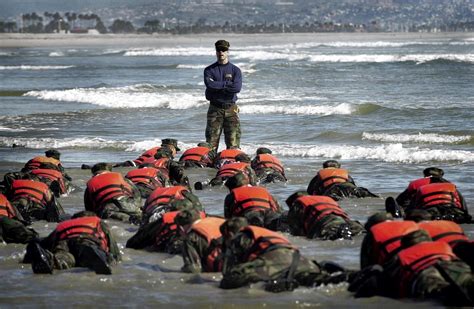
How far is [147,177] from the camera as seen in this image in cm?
1625

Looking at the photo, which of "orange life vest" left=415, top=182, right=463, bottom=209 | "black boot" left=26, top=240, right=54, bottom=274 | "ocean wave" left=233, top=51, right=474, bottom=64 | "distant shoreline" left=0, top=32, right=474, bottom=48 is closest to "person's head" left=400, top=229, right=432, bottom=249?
"black boot" left=26, top=240, right=54, bottom=274

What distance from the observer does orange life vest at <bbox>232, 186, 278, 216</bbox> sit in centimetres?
1331

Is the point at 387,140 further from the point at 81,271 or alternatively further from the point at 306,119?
the point at 81,271

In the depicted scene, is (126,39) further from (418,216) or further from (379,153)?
(418,216)

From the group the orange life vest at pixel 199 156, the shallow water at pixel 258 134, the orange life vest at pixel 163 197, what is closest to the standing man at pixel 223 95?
the orange life vest at pixel 199 156

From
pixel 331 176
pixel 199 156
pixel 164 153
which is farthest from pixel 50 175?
pixel 331 176

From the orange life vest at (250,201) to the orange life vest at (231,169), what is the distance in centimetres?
338

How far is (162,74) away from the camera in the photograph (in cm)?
6494

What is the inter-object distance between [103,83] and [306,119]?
25547 millimetres

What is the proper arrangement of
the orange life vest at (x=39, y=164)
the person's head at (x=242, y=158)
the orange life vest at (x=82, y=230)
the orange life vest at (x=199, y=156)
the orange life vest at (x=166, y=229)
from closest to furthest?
the orange life vest at (x=82, y=230) → the orange life vest at (x=166, y=229) → the orange life vest at (x=39, y=164) → the person's head at (x=242, y=158) → the orange life vest at (x=199, y=156)

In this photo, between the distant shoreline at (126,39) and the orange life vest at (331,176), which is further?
the distant shoreline at (126,39)

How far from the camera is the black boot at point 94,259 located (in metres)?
11.4

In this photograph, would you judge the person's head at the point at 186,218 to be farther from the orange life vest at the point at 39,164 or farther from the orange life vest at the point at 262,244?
the orange life vest at the point at 39,164

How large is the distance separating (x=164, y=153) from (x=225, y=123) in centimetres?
150
